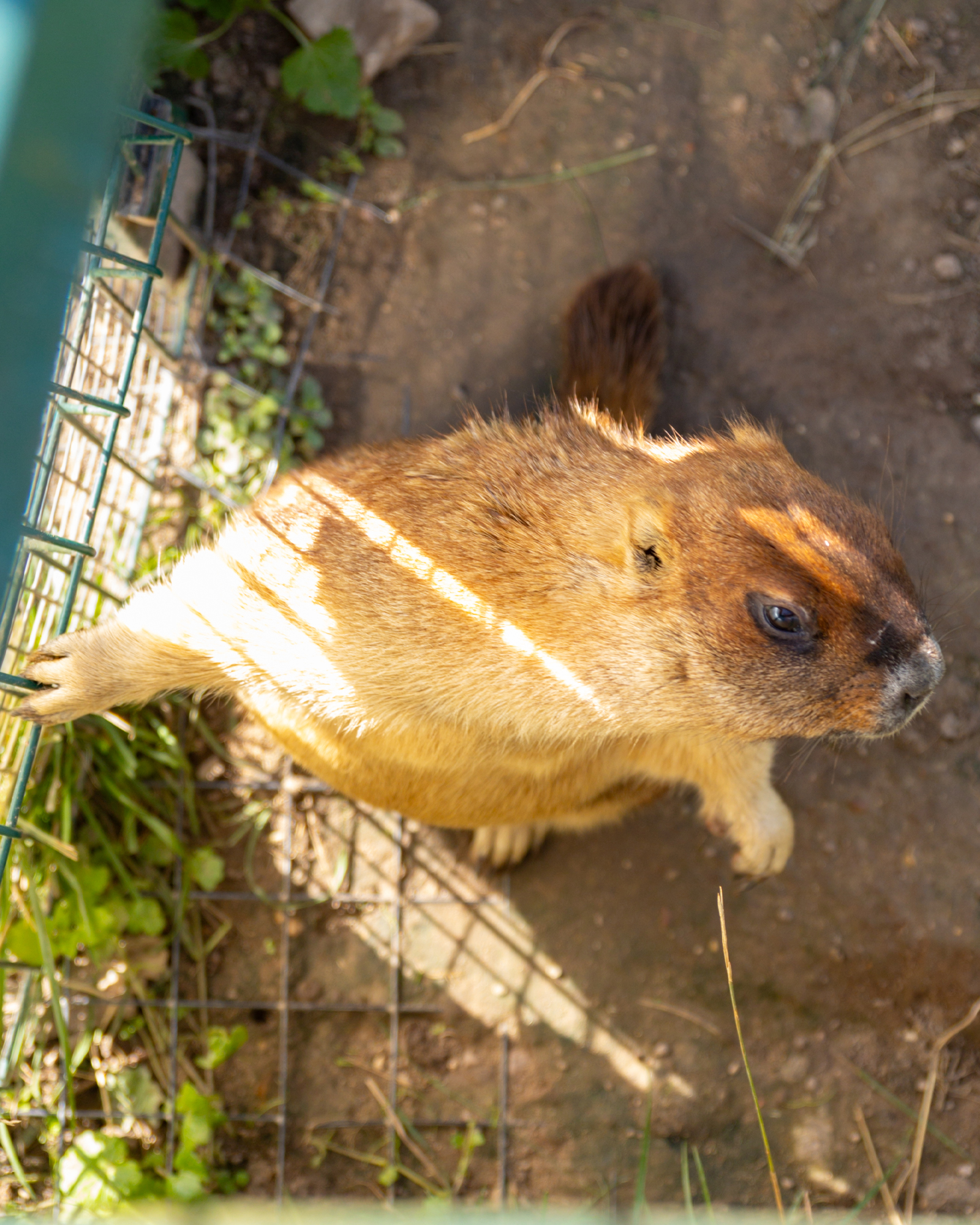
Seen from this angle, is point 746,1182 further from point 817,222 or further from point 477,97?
point 477,97

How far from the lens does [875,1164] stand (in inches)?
148

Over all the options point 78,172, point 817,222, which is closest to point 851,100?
point 817,222

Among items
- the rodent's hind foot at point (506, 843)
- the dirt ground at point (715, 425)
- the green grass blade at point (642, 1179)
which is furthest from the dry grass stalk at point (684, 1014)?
the rodent's hind foot at point (506, 843)

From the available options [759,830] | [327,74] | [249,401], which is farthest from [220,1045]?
[327,74]

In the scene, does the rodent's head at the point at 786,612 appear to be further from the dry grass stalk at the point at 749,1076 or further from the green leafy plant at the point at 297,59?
the green leafy plant at the point at 297,59

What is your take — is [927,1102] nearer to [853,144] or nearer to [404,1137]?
[404,1137]

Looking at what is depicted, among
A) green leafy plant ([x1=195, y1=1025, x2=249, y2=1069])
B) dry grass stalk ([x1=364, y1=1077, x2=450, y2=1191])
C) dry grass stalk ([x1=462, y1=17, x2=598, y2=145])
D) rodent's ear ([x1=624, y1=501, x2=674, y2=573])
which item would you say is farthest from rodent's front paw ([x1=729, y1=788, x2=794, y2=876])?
dry grass stalk ([x1=462, y1=17, x2=598, y2=145])

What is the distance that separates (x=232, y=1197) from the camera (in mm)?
3652

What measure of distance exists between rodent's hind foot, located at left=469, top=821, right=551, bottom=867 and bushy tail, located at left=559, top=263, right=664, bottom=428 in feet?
5.72

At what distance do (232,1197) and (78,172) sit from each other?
3.89 m

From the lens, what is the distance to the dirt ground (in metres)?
3.82

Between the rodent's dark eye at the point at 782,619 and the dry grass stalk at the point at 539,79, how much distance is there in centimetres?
297

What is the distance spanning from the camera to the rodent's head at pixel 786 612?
2.33m

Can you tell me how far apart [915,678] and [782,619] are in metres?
0.41
